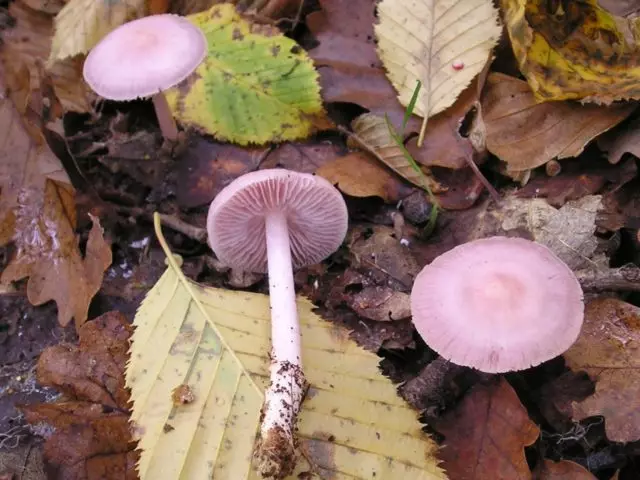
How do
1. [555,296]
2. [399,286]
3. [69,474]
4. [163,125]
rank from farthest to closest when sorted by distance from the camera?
[163,125] < [399,286] < [69,474] < [555,296]

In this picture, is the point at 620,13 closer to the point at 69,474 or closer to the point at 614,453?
the point at 614,453

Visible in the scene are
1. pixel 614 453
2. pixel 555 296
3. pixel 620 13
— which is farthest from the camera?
pixel 620 13

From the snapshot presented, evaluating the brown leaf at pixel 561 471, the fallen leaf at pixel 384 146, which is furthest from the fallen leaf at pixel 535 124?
the brown leaf at pixel 561 471

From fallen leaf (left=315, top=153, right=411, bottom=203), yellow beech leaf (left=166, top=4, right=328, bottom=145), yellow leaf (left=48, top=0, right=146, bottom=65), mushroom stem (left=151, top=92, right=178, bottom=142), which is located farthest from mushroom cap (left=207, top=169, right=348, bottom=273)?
yellow leaf (left=48, top=0, right=146, bottom=65)

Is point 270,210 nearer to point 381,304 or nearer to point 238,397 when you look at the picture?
point 381,304

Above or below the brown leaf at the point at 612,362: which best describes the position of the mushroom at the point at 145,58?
above

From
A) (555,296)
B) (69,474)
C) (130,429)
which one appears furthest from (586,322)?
(69,474)

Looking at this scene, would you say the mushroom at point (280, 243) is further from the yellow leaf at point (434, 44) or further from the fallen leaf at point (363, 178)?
the yellow leaf at point (434, 44)
